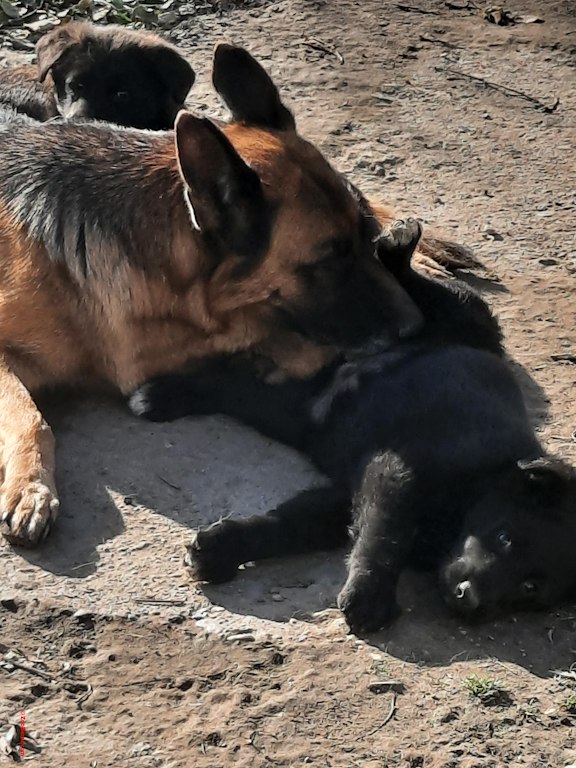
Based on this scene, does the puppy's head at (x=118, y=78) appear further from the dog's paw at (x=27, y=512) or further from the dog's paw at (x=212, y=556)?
the dog's paw at (x=212, y=556)

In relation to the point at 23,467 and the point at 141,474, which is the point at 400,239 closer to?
the point at 141,474

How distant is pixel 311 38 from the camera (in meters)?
8.43

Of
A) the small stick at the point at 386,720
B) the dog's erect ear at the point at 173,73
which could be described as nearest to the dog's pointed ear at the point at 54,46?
the dog's erect ear at the point at 173,73

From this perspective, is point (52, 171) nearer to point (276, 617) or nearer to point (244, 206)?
point (244, 206)

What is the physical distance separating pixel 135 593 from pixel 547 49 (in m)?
5.68

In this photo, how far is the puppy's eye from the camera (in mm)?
3688

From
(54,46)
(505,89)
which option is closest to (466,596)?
(54,46)

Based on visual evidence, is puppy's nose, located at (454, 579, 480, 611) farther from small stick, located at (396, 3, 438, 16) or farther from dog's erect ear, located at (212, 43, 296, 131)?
small stick, located at (396, 3, 438, 16)

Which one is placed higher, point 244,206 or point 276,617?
point 244,206

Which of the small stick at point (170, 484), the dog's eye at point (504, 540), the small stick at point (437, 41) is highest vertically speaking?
the small stick at point (437, 41)

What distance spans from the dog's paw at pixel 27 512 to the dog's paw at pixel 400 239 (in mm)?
1604

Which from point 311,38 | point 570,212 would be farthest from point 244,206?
point 311,38

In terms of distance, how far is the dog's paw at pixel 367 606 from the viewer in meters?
3.70

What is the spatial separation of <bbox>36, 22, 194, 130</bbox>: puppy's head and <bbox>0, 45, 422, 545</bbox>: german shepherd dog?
5.31 feet
